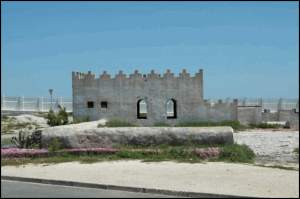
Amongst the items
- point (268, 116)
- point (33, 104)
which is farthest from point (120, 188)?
point (33, 104)

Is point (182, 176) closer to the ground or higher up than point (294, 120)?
closer to the ground

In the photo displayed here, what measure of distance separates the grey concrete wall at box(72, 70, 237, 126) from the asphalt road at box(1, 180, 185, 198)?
15383 mm

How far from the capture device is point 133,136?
45.9 feet

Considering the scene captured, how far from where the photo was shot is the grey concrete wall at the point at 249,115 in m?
→ 26.7

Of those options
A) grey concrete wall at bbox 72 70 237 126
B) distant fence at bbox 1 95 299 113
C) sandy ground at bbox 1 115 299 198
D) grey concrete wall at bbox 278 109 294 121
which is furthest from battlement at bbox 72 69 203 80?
distant fence at bbox 1 95 299 113

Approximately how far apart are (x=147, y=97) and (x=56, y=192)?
1607 centimetres

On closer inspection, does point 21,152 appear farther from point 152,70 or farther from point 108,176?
point 152,70

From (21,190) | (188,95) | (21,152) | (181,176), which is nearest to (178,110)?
(188,95)

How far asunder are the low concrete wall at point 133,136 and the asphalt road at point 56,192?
194 inches

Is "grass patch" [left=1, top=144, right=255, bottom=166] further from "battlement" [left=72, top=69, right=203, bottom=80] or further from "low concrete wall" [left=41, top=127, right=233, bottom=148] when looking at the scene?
"battlement" [left=72, top=69, right=203, bottom=80]

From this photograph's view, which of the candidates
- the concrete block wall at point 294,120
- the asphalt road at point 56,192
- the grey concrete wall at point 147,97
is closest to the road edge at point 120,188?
the asphalt road at point 56,192

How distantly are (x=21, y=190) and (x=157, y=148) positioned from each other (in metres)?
5.95

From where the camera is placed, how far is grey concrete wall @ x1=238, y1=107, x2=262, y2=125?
26.7 m

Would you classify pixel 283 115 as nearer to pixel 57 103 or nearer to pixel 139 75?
pixel 139 75
